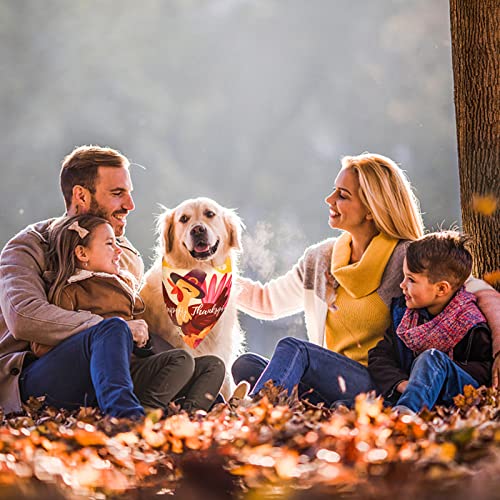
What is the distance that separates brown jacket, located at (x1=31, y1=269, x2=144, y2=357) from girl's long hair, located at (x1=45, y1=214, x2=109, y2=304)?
0.03 meters

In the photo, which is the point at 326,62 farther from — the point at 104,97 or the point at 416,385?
the point at 416,385

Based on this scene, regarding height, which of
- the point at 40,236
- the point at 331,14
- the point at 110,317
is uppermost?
the point at 331,14

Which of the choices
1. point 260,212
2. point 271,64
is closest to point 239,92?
point 271,64

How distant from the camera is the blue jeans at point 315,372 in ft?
7.66

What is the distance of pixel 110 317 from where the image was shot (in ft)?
7.86

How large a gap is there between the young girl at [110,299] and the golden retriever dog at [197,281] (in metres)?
0.27

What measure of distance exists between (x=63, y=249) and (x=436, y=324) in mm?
1301

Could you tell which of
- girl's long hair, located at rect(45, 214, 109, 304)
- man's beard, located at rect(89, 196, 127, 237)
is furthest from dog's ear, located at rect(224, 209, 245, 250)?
girl's long hair, located at rect(45, 214, 109, 304)

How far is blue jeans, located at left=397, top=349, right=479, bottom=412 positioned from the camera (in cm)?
210

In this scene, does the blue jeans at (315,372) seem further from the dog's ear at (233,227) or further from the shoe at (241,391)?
the dog's ear at (233,227)

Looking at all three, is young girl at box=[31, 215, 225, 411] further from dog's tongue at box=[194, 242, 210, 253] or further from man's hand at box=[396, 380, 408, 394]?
man's hand at box=[396, 380, 408, 394]

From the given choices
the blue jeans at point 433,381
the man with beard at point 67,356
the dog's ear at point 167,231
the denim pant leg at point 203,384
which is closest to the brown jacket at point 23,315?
the man with beard at point 67,356

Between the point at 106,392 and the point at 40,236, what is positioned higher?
the point at 40,236

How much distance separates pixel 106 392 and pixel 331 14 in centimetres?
632
